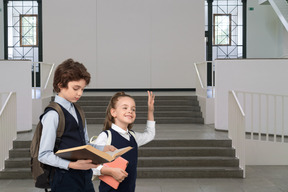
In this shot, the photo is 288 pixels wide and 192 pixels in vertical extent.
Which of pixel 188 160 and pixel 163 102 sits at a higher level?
pixel 163 102

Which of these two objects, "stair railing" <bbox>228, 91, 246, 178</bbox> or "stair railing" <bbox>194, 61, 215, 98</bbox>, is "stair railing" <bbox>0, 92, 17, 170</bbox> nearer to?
"stair railing" <bbox>228, 91, 246, 178</bbox>

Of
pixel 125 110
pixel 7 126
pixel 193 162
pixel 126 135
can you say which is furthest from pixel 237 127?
pixel 125 110

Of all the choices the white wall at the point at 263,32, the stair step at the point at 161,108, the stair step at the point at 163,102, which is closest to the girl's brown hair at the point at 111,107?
the stair step at the point at 161,108

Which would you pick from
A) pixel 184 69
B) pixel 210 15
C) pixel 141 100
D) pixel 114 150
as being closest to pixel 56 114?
pixel 114 150

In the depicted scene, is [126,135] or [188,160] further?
[188,160]

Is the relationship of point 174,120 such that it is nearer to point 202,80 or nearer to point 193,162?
point 202,80

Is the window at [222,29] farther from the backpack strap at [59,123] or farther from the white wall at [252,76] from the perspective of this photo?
the backpack strap at [59,123]

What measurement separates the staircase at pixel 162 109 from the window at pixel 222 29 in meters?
5.64

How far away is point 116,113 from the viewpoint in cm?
294

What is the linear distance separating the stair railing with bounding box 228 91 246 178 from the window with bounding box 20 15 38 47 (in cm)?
1001

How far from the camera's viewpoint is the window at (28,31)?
16219 millimetres

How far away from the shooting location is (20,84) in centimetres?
927

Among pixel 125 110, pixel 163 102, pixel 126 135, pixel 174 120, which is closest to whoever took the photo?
pixel 125 110

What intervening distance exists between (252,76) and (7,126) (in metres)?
5.07
